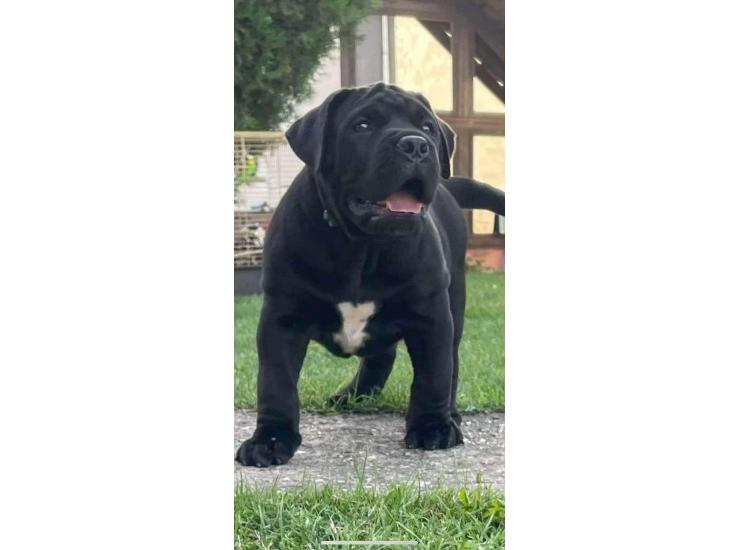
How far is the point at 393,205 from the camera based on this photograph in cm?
290

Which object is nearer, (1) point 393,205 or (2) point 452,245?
(1) point 393,205

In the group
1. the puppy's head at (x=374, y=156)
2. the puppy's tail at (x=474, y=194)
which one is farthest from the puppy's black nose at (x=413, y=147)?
the puppy's tail at (x=474, y=194)

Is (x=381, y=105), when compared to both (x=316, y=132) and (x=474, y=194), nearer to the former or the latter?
(x=316, y=132)

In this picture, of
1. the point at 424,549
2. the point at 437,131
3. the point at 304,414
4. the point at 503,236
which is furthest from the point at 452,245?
the point at 424,549

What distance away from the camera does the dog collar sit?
294 centimetres

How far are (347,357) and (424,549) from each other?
62cm

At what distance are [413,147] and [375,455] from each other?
862mm

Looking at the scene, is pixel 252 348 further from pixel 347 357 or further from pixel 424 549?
pixel 424 549

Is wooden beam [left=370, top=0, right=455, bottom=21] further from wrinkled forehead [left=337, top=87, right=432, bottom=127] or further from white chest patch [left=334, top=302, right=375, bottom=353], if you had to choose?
white chest patch [left=334, top=302, right=375, bottom=353]

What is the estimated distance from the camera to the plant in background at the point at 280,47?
2.95 metres

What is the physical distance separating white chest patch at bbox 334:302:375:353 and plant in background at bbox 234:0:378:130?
1.81ft

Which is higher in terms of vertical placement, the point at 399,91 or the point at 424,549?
the point at 399,91

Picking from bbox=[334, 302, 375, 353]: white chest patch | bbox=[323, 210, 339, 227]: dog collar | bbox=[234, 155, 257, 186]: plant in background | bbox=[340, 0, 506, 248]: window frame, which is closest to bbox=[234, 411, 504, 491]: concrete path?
bbox=[334, 302, 375, 353]: white chest patch

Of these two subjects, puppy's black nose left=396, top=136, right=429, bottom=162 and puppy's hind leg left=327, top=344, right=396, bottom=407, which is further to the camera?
puppy's hind leg left=327, top=344, right=396, bottom=407
